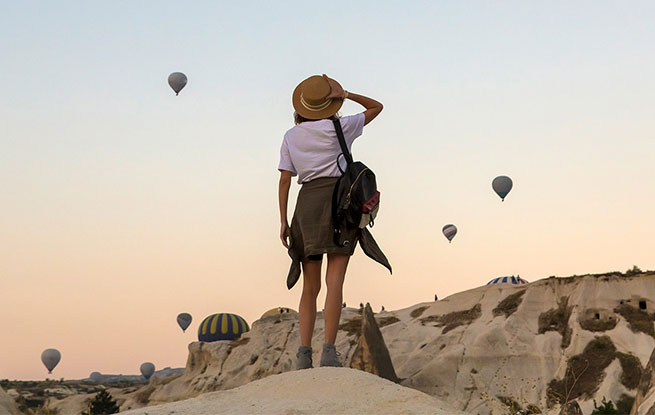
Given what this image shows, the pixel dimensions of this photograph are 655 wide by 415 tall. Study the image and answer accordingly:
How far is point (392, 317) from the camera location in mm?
43781

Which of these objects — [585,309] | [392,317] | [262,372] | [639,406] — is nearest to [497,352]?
[585,309]

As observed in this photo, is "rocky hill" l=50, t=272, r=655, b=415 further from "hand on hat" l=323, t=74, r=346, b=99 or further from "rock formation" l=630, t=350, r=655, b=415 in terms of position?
"hand on hat" l=323, t=74, r=346, b=99

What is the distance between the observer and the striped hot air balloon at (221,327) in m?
58.4

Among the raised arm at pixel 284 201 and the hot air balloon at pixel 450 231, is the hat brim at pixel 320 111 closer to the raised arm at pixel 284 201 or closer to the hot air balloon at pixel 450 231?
the raised arm at pixel 284 201

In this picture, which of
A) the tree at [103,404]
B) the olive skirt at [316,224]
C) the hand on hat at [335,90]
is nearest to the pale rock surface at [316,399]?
the olive skirt at [316,224]

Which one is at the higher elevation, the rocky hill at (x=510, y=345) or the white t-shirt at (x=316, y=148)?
the rocky hill at (x=510, y=345)

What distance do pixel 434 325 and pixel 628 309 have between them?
365 inches

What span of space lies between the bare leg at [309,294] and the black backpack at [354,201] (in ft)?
1.38

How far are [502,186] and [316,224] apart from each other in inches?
1971

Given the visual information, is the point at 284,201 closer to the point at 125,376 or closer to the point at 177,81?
the point at 177,81

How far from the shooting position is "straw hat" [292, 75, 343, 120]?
23.0ft

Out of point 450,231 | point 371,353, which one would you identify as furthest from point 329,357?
point 450,231

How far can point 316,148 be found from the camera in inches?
274

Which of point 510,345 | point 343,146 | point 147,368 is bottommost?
point 343,146
